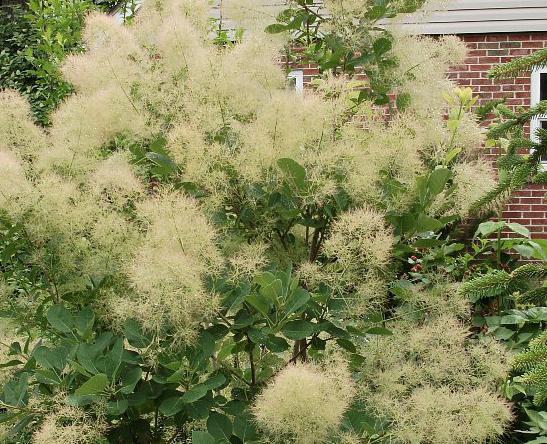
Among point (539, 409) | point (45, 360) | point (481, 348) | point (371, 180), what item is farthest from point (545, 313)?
point (45, 360)

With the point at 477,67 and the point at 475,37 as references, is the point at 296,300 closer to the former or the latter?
the point at 477,67

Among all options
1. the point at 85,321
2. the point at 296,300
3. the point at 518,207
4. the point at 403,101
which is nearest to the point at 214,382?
the point at 296,300

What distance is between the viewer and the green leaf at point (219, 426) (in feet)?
6.97

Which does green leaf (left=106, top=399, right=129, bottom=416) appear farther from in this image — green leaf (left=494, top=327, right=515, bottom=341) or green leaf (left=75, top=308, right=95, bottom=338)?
green leaf (left=494, top=327, right=515, bottom=341)

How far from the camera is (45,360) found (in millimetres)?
2170

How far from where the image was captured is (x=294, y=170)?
214 cm

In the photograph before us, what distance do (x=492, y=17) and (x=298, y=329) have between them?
7239mm

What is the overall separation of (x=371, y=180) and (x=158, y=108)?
0.69m

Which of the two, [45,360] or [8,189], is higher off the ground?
[8,189]

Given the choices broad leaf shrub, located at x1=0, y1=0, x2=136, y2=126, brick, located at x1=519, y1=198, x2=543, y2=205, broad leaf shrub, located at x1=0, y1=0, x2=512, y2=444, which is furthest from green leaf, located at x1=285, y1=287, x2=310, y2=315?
brick, located at x1=519, y1=198, x2=543, y2=205

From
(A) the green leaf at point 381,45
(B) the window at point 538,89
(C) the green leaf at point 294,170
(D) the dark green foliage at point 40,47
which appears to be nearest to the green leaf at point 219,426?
(C) the green leaf at point 294,170

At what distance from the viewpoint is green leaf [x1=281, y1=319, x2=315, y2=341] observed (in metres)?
2.08

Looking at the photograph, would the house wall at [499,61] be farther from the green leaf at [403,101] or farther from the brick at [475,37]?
the green leaf at [403,101]

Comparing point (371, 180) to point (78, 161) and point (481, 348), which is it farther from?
point (78, 161)
